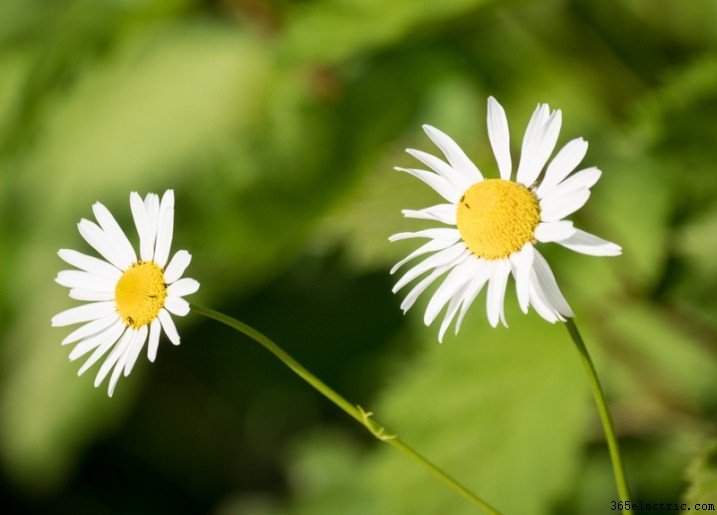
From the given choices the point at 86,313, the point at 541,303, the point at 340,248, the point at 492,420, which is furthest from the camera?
the point at 340,248

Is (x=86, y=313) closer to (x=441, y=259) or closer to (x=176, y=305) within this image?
(x=176, y=305)

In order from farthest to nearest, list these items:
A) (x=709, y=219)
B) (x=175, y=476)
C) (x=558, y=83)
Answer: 1. (x=175, y=476)
2. (x=558, y=83)
3. (x=709, y=219)

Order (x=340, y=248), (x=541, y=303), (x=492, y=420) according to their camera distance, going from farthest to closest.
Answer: (x=340, y=248) < (x=492, y=420) < (x=541, y=303)

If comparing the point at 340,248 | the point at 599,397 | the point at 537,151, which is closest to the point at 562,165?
the point at 537,151

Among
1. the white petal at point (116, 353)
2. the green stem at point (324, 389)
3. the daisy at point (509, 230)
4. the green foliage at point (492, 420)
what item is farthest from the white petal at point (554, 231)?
the green foliage at point (492, 420)

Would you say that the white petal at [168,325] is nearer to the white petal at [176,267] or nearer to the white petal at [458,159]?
the white petal at [176,267]

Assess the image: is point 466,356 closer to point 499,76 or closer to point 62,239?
point 499,76

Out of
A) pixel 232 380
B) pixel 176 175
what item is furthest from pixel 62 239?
pixel 232 380
